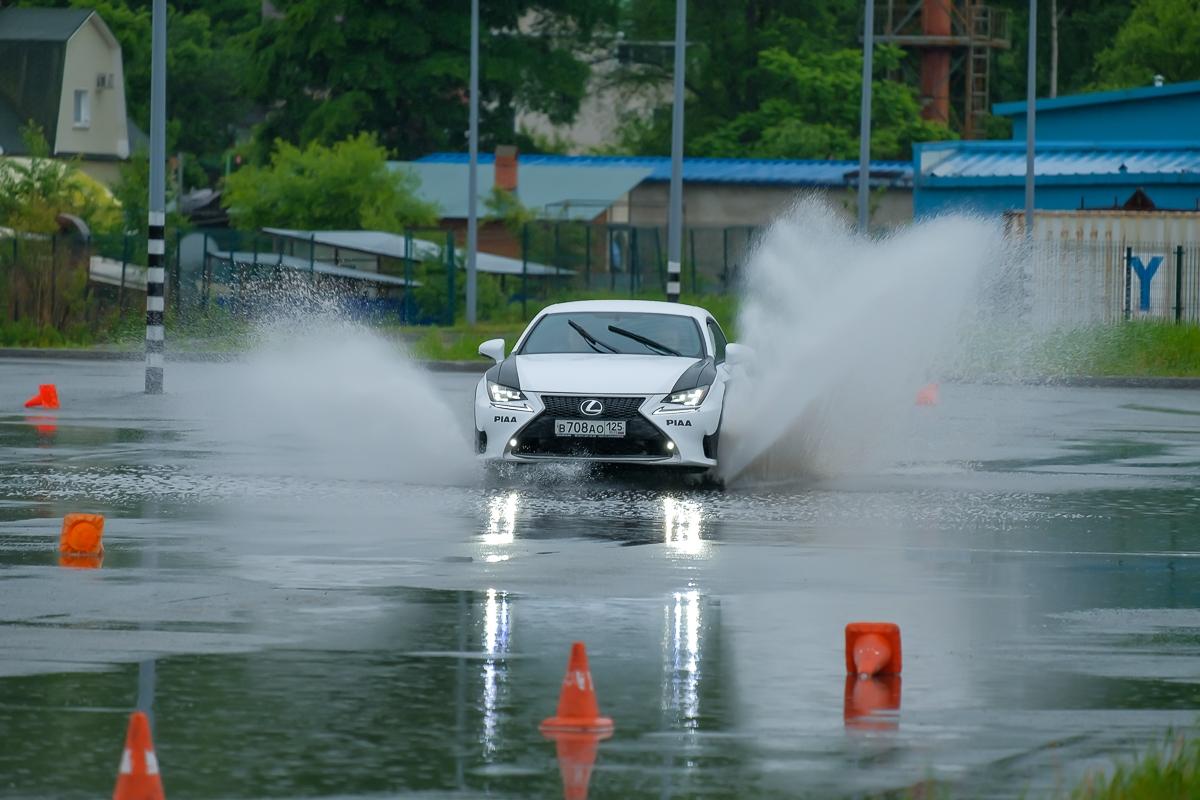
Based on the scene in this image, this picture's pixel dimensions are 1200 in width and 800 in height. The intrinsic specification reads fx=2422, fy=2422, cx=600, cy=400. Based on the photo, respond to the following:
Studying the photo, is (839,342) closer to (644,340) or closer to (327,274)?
(644,340)

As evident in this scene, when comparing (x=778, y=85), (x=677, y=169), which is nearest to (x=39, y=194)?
(x=677, y=169)

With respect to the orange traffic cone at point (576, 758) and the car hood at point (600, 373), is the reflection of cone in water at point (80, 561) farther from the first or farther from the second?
the car hood at point (600, 373)

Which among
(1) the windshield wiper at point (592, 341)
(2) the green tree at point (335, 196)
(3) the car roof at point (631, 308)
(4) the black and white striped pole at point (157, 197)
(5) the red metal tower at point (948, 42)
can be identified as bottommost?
(1) the windshield wiper at point (592, 341)

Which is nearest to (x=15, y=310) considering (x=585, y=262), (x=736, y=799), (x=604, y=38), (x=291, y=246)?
(x=291, y=246)

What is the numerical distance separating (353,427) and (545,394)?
5011mm

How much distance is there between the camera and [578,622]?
35.4 feet

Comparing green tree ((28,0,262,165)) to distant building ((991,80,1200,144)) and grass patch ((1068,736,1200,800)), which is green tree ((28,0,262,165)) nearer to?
distant building ((991,80,1200,144))

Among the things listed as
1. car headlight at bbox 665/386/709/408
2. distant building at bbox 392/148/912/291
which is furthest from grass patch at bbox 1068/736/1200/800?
distant building at bbox 392/148/912/291

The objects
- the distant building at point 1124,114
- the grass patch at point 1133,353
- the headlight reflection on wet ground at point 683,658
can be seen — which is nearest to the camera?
the headlight reflection on wet ground at point 683,658

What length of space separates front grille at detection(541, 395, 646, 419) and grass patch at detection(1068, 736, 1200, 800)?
33.5 feet

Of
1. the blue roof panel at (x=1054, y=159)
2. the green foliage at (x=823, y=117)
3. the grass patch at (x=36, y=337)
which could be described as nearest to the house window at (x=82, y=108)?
the green foliage at (x=823, y=117)

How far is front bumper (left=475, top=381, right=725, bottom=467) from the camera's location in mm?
17516

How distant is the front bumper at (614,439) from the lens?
17.5 meters

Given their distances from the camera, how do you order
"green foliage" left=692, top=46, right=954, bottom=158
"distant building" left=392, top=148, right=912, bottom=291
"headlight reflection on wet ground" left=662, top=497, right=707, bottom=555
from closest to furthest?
"headlight reflection on wet ground" left=662, top=497, right=707, bottom=555 → "distant building" left=392, top=148, right=912, bottom=291 → "green foliage" left=692, top=46, right=954, bottom=158
